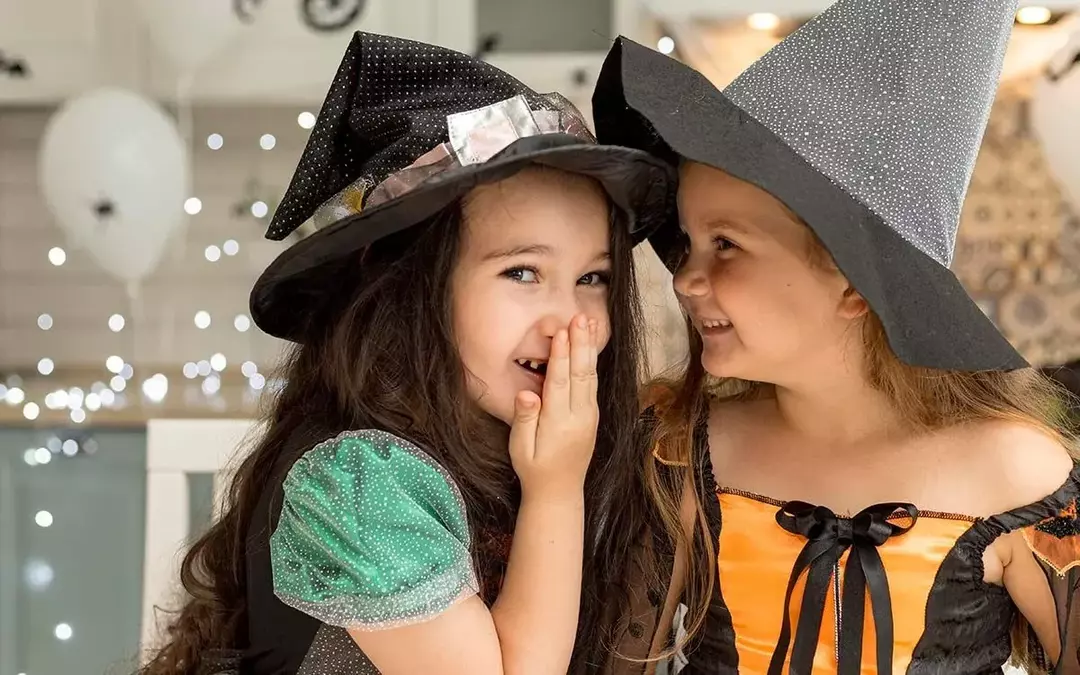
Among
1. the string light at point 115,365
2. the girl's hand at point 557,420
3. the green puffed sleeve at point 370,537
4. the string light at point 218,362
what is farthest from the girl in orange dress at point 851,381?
the string light at point 115,365

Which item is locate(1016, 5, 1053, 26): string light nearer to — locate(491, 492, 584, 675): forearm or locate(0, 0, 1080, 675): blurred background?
locate(0, 0, 1080, 675): blurred background

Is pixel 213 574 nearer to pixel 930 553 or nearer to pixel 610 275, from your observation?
pixel 610 275

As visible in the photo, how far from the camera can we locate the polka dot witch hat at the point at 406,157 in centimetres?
76

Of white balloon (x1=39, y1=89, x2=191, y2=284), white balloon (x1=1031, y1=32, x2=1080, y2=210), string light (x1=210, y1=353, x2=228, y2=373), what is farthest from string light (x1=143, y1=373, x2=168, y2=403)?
white balloon (x1=1031, y1=32, x2=1080, y2=210)

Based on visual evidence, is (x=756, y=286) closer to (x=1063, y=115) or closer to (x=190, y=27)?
(x=1063, y=115)

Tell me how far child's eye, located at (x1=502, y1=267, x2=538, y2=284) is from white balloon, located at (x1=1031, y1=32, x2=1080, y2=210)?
1.29m

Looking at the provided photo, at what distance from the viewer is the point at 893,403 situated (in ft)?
3.07

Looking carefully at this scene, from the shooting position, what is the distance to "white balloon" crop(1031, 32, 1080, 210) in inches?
68.6

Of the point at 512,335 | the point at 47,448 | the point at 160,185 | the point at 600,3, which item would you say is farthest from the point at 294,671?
the point at 600,3

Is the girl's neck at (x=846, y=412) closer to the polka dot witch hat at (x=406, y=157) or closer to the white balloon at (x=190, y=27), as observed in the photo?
the polka dot witch hat at (x=406, y=157)

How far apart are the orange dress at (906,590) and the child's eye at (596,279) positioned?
256 mm

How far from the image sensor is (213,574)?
100cm

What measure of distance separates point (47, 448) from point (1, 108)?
114 centimetres

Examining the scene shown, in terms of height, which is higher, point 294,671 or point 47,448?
point 294,671
